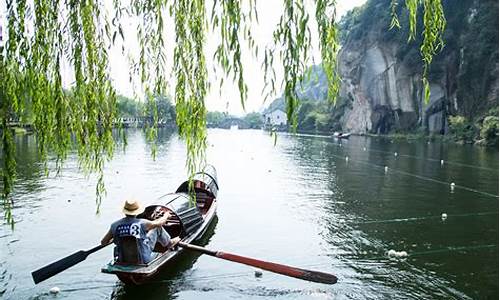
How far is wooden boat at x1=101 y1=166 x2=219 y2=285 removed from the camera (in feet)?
29.9

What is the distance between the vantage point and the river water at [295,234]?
10.5 m

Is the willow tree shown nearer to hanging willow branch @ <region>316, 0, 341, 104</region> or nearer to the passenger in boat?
hanging willow branch @ <region>316, 0, 341, 104</region>

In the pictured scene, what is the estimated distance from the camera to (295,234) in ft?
51.6

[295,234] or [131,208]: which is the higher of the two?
[131,208]

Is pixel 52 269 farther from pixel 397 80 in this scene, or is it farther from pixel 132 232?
pixel 397 80

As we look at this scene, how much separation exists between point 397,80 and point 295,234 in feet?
214

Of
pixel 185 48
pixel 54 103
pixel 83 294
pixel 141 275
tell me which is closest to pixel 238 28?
pixel 185 48

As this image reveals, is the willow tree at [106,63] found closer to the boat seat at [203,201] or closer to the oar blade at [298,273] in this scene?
the oar blade at [298,273]

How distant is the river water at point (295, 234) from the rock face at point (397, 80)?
134ft

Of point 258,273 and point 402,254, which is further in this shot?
point 402,254

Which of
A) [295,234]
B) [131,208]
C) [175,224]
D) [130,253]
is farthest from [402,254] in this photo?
[131,208]

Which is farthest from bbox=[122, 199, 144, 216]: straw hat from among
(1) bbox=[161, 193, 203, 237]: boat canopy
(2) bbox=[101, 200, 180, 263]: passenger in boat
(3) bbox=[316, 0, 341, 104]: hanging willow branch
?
(3) bbox=[316, 0, 341, 104]: hanging willow branch

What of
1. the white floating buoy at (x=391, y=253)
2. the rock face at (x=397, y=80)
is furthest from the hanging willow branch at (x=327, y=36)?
the rock face at (x=397, y=80)

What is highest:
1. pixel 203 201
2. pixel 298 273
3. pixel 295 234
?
pixel 203 201
